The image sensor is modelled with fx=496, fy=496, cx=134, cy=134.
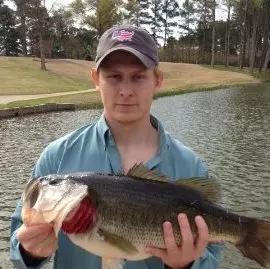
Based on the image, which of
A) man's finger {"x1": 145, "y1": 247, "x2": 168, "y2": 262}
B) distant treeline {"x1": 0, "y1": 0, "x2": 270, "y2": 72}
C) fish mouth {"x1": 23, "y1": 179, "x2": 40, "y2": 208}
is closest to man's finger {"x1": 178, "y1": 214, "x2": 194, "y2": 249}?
man's finger {"x1": 145, "y1": 247, "x2": 168, "y2": 262}

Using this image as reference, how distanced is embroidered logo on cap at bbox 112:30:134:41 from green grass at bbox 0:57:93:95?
114ft

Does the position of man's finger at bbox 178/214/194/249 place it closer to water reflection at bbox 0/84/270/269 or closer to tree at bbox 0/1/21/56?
water reflection at bbox 0/84/270/269

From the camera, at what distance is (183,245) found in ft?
8.54

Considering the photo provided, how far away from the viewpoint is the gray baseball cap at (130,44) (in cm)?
309

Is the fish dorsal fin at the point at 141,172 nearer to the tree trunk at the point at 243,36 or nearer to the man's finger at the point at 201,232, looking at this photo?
the man's finger at the point at 201,232

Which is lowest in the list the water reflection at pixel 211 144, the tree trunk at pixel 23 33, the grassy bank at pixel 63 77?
the grassy bank at pixel 63 77

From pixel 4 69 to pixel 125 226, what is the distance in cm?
5152

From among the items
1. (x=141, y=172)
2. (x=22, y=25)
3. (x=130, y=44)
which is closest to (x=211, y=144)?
(x=130, y=44)

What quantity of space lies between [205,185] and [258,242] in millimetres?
435

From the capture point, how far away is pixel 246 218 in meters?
2.83

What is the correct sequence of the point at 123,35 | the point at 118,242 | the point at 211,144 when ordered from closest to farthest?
1. the point at 118,242
2. the point at 123,35
3. the point at 211,144

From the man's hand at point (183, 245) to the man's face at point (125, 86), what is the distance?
2.76ft

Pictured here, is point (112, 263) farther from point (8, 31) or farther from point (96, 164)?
point (8, 31)

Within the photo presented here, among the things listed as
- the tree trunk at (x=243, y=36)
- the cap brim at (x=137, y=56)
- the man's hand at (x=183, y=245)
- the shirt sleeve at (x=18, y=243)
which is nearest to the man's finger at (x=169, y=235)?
the man's hand at (x=183, y=245)
